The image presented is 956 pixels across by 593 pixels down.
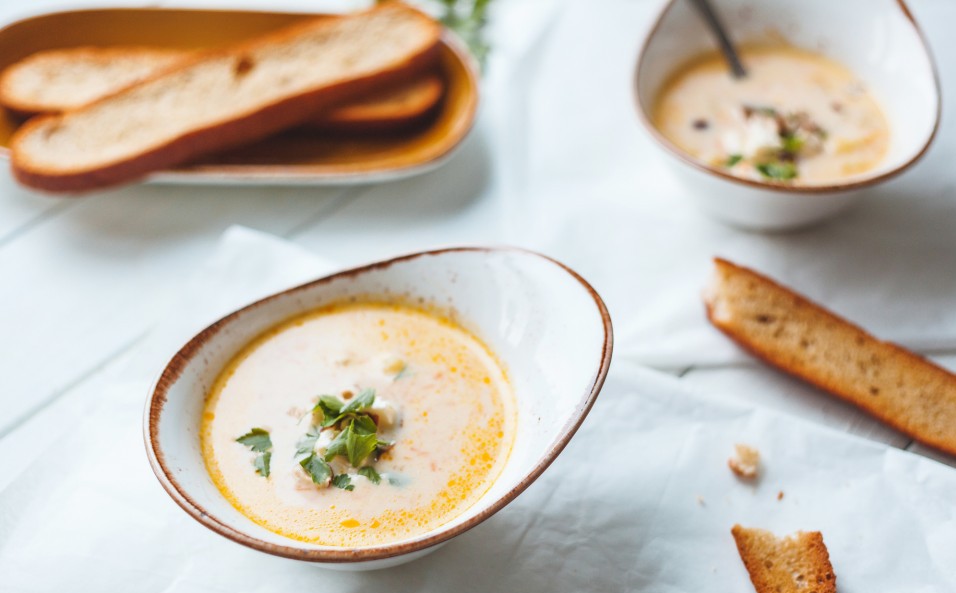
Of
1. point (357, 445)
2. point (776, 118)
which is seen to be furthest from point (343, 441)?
point (776, 118)

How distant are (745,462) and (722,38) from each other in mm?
1361

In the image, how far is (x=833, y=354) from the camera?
206cm

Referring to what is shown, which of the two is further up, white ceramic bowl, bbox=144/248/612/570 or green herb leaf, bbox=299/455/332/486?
white ceramic bowl, bbox=144/248/612/570

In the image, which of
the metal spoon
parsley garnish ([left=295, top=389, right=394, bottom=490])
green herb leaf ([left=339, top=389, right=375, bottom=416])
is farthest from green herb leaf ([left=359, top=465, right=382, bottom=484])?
the metal spoon

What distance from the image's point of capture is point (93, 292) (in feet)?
7.36

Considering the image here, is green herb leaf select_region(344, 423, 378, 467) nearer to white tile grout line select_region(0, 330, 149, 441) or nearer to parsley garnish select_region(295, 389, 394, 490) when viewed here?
parsley garnish select_region(295, 389, 394, 490)

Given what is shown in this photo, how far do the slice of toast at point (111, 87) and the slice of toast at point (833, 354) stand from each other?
1.00m

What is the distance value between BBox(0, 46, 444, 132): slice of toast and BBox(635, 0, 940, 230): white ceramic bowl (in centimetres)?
66

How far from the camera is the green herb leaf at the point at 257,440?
5.32 feet

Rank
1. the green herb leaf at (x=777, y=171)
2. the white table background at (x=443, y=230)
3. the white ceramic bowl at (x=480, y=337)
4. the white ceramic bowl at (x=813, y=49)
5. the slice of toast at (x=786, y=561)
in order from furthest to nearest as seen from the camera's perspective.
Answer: the green herb leaf at (x=777, y=171)
the white ceramic bowl at (x=813, y=49)
the white table background at (x=443, y=230)
the slice of toast at (x=786, y=561)
the white ceramic bowl at (x=480, y=337)

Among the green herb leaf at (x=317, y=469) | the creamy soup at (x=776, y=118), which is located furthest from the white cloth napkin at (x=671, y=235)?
the green herb leaf at (x=317, y=469)

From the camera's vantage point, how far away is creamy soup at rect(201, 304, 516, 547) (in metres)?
1.54

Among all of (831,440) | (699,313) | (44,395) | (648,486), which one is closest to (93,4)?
(44,395)

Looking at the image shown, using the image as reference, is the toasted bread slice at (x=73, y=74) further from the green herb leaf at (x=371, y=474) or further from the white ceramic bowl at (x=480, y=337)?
the green herb leaf at (x=371, y=474)
